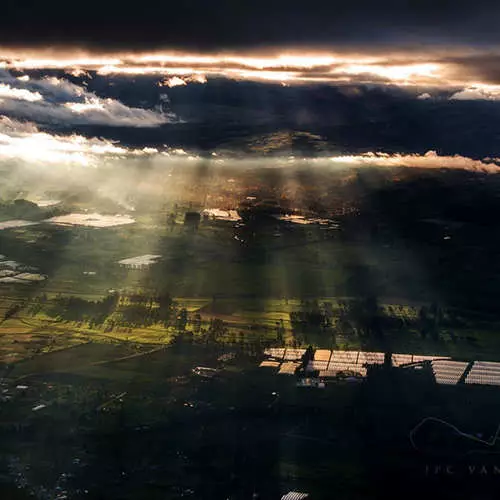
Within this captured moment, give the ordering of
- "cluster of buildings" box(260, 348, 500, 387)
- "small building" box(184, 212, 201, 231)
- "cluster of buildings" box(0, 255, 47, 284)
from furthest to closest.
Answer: "small building" box(184, 212, 201, 231), "cluster of buildings" box(0, 255, 47, 284), "cluster of buildings" box(260, 348, 500, 387)

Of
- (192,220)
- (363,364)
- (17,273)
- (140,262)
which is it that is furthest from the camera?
(192,220)

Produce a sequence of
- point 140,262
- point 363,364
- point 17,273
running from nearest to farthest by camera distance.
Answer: point 363,364
point 17,273
point 140,262

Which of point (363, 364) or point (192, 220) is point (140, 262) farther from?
point (363, 364)

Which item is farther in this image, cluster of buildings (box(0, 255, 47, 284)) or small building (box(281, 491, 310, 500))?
cluster of buildings (box(0, 255, 47, 284))

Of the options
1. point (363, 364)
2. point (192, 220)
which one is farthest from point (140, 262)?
point (363, 364)

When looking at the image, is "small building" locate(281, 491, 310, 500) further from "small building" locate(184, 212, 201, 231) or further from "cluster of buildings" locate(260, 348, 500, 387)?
"small building" locate(184, 212, 201, 231)

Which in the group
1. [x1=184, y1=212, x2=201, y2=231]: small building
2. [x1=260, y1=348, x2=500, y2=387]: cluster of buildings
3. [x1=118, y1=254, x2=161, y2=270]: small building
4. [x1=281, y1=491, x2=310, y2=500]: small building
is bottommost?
[x1=184, y1=212, x2=201, y2=231]: small building

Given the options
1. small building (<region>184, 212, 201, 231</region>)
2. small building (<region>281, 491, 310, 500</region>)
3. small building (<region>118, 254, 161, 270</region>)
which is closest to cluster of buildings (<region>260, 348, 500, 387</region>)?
small building (<region>281, 491, 310, 500</region>)

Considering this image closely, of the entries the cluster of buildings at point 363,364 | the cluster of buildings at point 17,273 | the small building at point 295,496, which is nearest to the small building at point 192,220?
the cluster of buildings at point 17,273

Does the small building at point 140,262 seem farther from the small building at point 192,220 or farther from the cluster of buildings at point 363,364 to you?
the cluster of buildings at point 363,364

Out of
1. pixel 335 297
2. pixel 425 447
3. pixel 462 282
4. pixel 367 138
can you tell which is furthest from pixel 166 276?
pixel 367 138

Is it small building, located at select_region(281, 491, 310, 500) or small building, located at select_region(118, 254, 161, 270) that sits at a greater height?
small building, located at select_region(281, 491, 310, 500)

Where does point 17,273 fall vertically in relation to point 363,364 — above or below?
below
